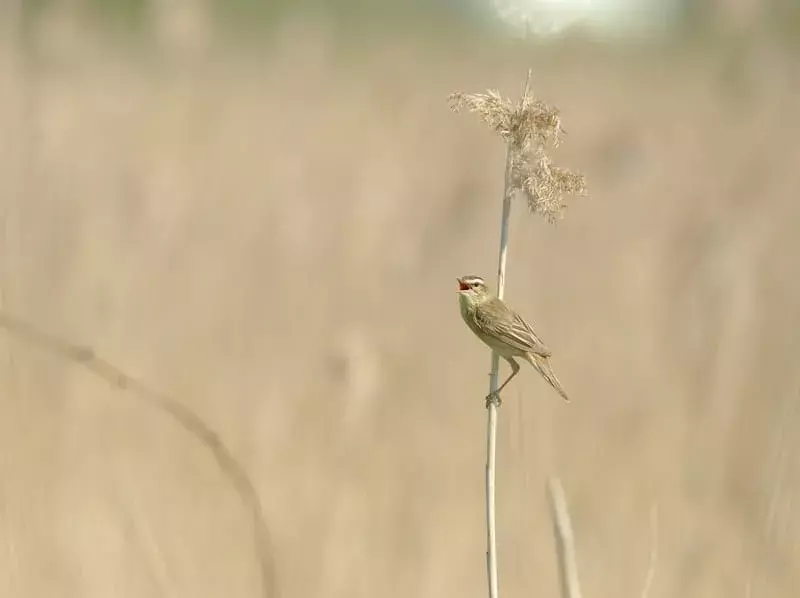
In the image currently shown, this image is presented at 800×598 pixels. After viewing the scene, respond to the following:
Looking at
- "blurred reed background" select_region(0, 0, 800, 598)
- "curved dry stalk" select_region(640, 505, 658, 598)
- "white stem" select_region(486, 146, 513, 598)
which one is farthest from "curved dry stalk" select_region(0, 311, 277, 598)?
"curved dry stalk" select_region(640, 505, 658, 598)

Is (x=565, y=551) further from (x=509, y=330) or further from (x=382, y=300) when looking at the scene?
(x=382, y=300)

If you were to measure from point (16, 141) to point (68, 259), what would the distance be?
1.05 ft

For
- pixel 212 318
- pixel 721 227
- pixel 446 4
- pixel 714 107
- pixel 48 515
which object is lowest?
pixel 48 515

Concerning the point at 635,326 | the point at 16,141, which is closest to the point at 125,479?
the point at 16,141

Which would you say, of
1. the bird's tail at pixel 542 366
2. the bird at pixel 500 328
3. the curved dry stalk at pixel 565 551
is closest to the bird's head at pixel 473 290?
the bird at pixel 500 328

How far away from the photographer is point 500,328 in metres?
1.22

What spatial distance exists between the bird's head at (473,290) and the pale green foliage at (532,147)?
38 cm

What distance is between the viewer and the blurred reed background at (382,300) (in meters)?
1.45

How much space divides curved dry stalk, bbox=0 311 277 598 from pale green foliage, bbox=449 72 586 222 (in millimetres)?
534

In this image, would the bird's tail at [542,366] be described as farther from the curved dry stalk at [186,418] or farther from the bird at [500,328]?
the curved dry stalk at [186,418]

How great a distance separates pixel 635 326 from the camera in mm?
1876

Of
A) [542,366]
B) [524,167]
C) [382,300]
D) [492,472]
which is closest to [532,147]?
[524,167]

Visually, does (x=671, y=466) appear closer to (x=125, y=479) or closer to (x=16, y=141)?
(x=125, y=479)

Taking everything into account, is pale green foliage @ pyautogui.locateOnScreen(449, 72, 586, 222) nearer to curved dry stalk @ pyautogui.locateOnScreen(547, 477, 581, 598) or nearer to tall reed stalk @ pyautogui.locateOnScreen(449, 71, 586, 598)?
tall reed stalk @ pyautogui.locateOnScreen(449, 71, 586, 598)
